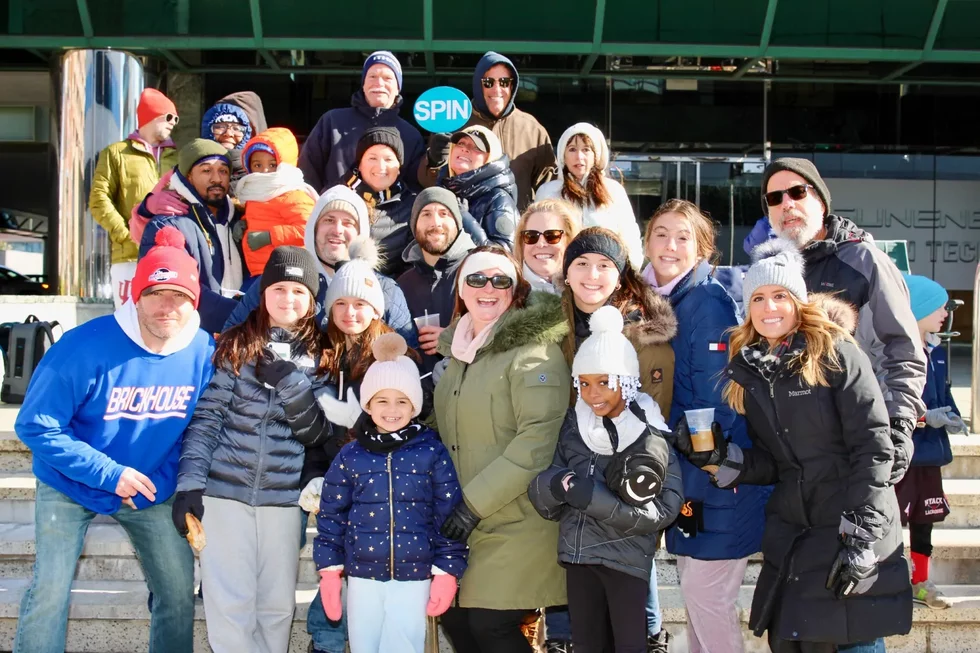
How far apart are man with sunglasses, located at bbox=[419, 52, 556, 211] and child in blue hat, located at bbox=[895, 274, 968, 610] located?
2499 mm

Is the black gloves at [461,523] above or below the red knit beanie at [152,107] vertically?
below

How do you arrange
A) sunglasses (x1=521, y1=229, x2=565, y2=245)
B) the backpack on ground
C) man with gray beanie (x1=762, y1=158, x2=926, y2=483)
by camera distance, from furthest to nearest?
1. the backpack on ground
2. sunglasses (x1=521, y1=229, x2=565, y2=245)
3. man with gray beanie (x1=762, y1=158, x2=926, y2=483)

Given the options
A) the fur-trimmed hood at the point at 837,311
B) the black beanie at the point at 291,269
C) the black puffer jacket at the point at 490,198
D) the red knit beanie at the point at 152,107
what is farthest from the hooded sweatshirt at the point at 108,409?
the red knit beanie at the point at 152,107

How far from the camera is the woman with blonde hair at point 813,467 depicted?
342 centimetres

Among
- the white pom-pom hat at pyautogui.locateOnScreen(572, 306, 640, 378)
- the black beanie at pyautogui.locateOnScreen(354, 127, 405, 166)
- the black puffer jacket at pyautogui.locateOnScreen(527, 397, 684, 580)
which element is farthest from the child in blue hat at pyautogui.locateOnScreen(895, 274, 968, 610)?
the black beanie at pyautogui.locateOnScreen(354, 127, 405, 166)

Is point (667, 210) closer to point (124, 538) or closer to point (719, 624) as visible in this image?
point (719, 624)

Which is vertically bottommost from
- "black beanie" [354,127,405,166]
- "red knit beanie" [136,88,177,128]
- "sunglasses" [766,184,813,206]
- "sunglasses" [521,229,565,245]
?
"sunglasses" [521,229,565,245]

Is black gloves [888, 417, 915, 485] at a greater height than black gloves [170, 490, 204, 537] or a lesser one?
greater

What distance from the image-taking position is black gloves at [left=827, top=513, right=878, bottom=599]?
3.35 m

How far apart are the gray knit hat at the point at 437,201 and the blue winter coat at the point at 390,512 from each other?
4.81 ft

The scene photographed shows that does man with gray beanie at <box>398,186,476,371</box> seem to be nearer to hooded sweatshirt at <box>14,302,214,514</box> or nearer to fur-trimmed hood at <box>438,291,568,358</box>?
fur-trimmed hood at <box>438,291,568,358</box>

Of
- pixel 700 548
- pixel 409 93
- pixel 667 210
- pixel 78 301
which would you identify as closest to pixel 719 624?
pixel 700 548

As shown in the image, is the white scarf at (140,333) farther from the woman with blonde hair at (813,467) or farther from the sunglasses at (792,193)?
the sunglasses at (792,193)

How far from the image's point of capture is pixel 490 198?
5531mm
